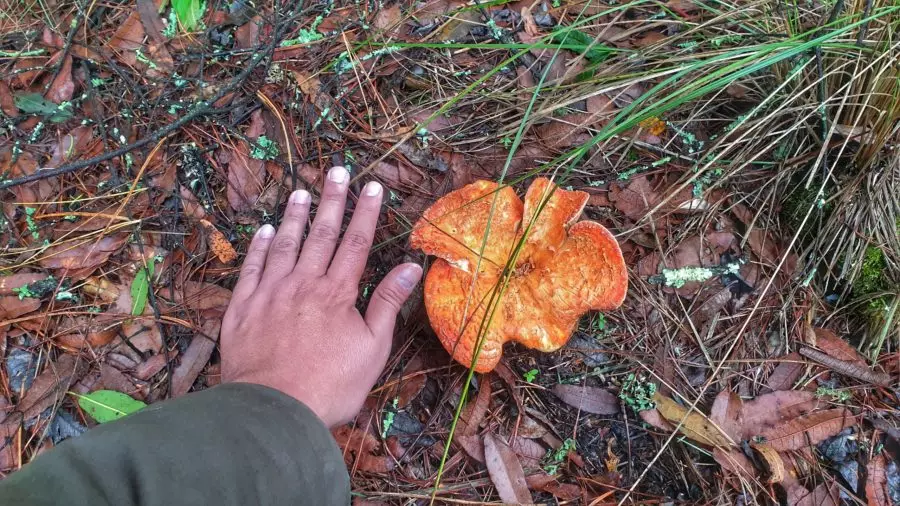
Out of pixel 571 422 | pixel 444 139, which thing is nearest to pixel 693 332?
pixel 571 422

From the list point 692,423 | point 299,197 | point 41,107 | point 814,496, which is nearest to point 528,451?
point 692,423

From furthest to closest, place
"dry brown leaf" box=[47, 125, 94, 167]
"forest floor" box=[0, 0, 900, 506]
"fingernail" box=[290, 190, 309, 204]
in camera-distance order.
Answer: "dry brown leaf" box=[47, 125, 94, 167]
"fingernail" box=[290, 190, 309, 204]
"forest floor" box=[0, 0, 900, 506]

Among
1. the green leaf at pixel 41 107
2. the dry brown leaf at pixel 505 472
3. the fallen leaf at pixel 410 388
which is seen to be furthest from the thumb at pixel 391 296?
the green leaf at pixel 41 107

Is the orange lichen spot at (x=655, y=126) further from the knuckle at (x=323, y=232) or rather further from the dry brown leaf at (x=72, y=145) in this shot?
the dry brown leaf at (x=72, y=145)

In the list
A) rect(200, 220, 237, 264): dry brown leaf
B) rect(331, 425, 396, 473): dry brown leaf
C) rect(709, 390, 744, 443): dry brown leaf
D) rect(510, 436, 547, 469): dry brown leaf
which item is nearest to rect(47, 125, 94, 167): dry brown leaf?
rect(200, 220, 237, 264): dry brown leaf

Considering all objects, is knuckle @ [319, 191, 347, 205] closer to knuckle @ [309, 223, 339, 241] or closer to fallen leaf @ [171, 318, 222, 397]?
knuckle @ [309, 223, 339, 241]

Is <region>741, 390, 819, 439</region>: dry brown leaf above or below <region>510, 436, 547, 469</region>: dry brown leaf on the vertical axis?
below
